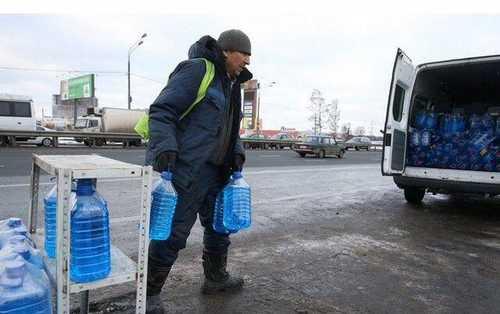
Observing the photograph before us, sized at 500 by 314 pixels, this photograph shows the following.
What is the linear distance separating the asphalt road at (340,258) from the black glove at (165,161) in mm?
1082

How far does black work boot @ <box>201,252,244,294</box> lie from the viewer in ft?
10.7

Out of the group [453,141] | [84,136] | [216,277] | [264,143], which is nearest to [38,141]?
[84,136]

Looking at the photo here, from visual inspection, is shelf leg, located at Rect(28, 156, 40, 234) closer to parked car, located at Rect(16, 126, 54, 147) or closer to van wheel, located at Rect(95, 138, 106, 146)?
parked car, located at Rect(16, 126, 54, 147)

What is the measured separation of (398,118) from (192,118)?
5.23 meters

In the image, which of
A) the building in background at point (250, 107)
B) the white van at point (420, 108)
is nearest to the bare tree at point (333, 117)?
the building in background at point (250, 107)

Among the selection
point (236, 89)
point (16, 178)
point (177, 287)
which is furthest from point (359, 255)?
point (16, 178)

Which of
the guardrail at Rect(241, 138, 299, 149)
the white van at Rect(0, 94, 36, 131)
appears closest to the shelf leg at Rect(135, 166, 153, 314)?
the white van at Rect(0, 94, 36, 131)

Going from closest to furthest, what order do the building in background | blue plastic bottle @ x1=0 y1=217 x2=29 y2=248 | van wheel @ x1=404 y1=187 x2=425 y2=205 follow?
1. blue plastic bottle @ x1=0 y1=217 x2=29 y2=248
2. van wheel @ x1=404 y1=187 x2=425 y2=205
3. the building in background

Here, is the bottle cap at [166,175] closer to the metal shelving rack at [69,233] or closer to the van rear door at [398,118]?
Answer: the metal shelving rack at [69,233]

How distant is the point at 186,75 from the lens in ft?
8.86

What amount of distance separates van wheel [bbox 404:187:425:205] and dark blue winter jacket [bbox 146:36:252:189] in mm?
5842

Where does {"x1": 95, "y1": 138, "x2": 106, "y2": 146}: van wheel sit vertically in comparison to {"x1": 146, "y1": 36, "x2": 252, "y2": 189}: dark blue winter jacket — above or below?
below

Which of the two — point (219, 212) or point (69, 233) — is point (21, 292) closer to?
point (69, 233)

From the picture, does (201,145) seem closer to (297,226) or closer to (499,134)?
(297,226)
